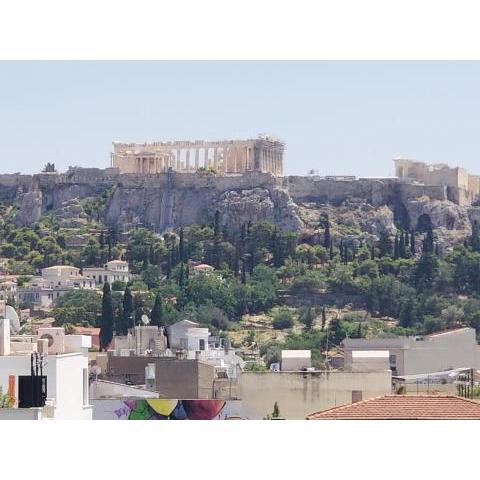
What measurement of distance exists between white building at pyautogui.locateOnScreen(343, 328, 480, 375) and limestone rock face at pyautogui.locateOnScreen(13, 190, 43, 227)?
157 feet

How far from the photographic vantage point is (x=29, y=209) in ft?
357

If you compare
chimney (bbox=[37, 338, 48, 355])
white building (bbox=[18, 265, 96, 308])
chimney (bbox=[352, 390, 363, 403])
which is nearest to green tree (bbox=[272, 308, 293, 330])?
white building (bbox=[18, 265, 96, 308])

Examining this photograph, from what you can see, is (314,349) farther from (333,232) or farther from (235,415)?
(235,415)

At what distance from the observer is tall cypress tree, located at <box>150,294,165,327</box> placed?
7769 centimetres

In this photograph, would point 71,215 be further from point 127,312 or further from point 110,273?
point 127,312

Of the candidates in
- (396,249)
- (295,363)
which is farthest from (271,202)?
(295,363)

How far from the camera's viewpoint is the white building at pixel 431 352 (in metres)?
53.4

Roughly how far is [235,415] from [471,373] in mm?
12694

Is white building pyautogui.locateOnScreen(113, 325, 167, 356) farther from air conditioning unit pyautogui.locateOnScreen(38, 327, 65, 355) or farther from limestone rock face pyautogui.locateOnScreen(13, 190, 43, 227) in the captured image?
limestone rock face pyautogui.locateOnScreen(13, 190, 43, 227)

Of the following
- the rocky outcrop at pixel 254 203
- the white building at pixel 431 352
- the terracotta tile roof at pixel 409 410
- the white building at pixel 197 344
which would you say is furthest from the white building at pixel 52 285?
the terracotta tile roof at pixel 409 410

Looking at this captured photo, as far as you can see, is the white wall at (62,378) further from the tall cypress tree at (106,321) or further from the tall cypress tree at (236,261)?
the tall cypress tree at (236,261)

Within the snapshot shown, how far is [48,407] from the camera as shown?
2573 cm

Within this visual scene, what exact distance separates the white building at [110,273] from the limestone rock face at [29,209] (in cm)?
1036

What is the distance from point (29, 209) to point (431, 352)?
5453 centimetres
